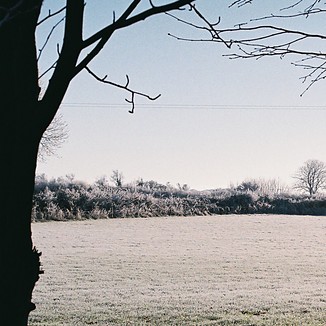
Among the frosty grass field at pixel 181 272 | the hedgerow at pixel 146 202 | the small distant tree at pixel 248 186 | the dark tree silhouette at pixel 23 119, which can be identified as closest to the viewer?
the dark tree silhouette at pixel 23 119

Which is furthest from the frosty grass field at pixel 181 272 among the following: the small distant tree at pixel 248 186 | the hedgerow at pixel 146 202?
the small distant tree at pixel 248 186

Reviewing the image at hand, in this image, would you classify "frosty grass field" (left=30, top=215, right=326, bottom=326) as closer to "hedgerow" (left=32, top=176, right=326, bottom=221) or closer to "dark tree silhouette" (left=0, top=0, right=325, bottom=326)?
"hedgerow" (left=32, top=176, right=326, bottom=221)

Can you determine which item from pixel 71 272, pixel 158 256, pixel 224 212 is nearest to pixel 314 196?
pixel 224 212

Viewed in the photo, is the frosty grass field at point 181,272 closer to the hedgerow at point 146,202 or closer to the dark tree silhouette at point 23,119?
the hedgerow at point 146,202

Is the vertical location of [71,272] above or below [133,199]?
below

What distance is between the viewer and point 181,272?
11.6 metres

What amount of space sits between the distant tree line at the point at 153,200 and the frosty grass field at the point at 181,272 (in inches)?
56.6

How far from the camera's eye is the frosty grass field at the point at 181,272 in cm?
720

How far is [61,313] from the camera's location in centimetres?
725

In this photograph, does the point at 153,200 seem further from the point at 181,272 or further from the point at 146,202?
the point at 181,272

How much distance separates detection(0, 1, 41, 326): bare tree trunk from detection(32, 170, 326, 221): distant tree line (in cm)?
2068

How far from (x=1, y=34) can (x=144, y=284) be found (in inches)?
337

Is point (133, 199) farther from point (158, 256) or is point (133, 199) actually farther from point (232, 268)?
point (232, 268)

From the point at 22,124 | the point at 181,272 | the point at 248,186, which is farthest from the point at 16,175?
the point at 248,186
